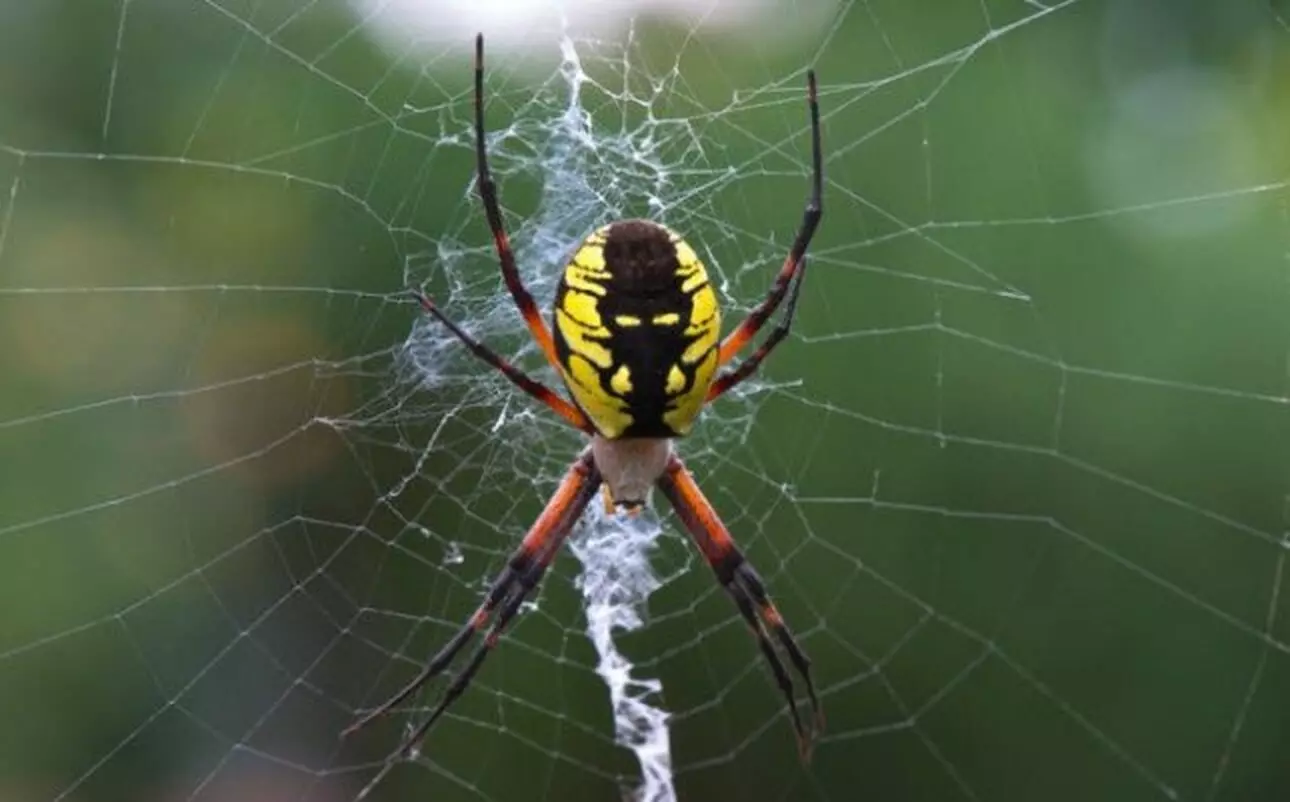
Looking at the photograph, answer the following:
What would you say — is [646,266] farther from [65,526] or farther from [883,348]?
[65,526]

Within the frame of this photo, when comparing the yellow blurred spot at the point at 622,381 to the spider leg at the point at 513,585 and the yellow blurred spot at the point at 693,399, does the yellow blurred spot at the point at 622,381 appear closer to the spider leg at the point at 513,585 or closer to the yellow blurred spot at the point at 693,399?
the yellow blurred spot at the point at 693,399

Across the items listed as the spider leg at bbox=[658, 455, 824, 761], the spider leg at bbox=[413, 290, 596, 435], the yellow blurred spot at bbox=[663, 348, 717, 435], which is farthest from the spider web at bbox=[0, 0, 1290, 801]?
the yellow blurred spot at bbox=[663, 348, 717, 435]

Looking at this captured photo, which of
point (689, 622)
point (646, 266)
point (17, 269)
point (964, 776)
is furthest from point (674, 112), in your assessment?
point (964, 776)

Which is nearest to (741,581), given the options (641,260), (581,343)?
(581,343)

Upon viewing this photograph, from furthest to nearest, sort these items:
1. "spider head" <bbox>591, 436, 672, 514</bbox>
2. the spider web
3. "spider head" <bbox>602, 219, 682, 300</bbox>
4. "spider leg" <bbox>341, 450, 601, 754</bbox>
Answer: the spider web → "spider head" <bbox>591, 436, 672, 514</bbox> → "spider leg" <bbox>341, 450, 601, 754</bbox> → "spider head" <bbox>602, 219, 682, 300</bbox>

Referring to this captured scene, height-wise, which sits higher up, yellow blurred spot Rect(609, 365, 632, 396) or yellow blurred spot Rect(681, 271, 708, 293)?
yellow blurred spot Rect(681, 271, 708, 293)

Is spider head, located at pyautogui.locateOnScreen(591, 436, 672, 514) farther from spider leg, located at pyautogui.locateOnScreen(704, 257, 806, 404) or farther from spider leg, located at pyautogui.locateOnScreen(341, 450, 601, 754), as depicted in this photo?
spider leg, located at pyautogui.locateOnScreen(704, 257, 806, 404)

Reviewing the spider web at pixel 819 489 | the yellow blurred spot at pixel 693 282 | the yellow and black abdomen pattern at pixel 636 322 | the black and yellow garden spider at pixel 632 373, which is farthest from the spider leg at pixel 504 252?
the spider web at pixel 819 489

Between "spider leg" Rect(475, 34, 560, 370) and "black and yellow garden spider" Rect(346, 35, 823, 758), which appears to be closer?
"black and yellow garden spider" Rect(346, 35, 823, 758)
